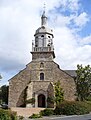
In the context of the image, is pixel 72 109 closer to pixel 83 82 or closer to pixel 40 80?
pixel 83 82

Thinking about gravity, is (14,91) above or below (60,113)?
above

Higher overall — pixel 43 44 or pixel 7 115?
pixel 43 44

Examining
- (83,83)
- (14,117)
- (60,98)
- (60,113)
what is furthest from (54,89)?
(14,117)

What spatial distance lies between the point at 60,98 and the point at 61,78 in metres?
4.13

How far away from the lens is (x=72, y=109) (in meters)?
35.6

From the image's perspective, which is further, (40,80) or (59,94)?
(40,80)

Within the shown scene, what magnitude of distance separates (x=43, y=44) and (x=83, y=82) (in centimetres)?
1101

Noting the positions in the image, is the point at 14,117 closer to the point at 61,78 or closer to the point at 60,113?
the point at 60,113

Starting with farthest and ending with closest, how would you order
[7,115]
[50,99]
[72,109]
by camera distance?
[50,99]
[72,109]
[7,115]

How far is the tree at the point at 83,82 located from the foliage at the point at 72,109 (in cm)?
1598

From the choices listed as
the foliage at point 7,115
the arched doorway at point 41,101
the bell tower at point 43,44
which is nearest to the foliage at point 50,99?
the arched doorway at point 41,101

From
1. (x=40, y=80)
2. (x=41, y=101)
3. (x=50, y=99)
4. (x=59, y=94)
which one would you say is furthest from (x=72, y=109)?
(x=41, y=101)

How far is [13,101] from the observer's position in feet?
180

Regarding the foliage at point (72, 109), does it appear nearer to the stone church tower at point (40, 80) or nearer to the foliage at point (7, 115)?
the foliage at point (7, 115)
